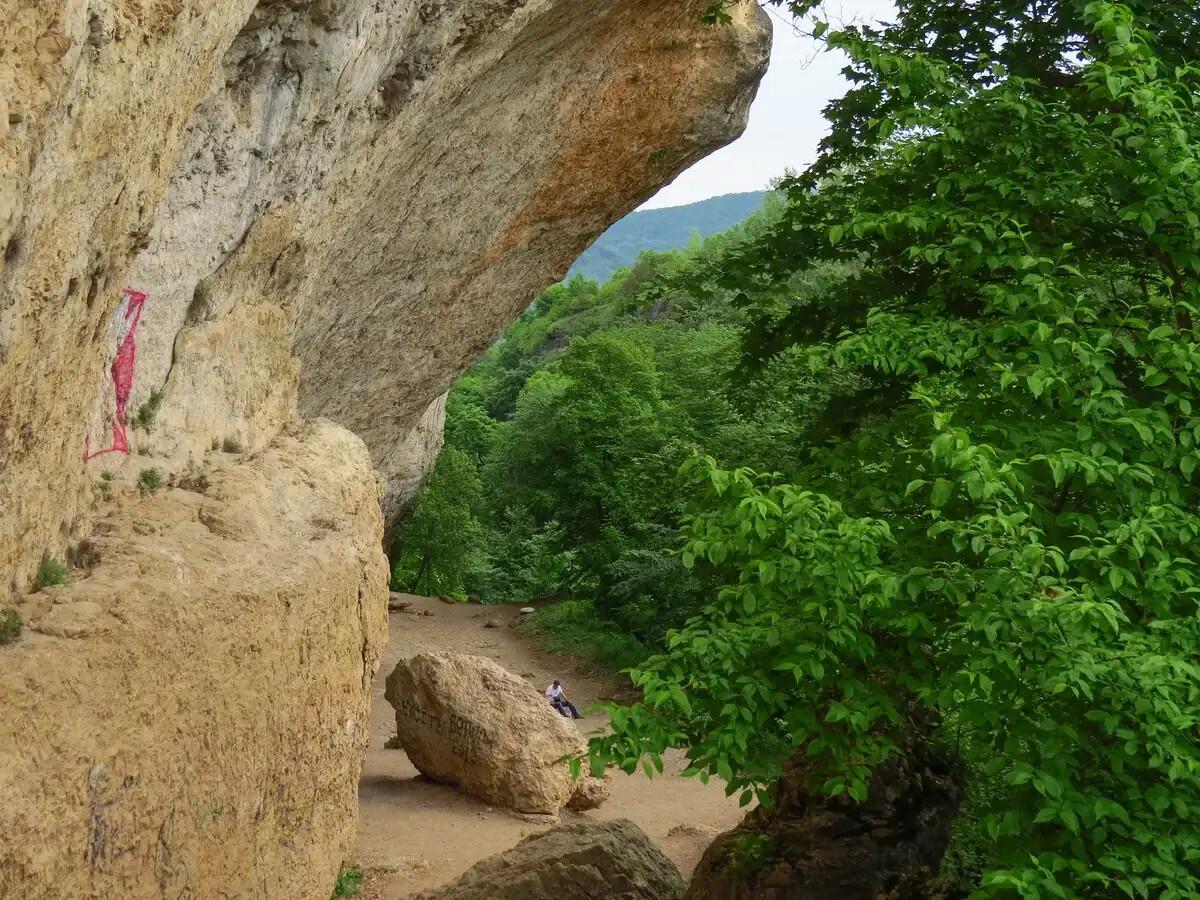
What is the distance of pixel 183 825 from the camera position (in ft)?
20.4

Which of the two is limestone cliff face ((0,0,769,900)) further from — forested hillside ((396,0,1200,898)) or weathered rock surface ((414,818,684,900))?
forested hillside ((396,0,1200,898))

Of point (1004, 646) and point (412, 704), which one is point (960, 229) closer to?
point (1004, 646)

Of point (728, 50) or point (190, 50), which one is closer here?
point (190, 50)

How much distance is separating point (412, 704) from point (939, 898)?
7755 mm

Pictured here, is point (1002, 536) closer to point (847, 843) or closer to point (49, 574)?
point (847, 843)

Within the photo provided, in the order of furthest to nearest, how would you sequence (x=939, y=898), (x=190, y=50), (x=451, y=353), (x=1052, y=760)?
(x=451, y=353) → (x=939, y=898) → (x=190, y=50) → (x=1052, y=760)

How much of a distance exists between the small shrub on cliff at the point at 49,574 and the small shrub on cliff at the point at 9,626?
366 millimetres

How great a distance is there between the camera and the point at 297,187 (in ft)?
29.4

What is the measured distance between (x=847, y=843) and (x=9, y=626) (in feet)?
17.9

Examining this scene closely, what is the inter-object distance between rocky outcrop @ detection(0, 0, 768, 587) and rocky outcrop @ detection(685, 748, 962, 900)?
453 cm

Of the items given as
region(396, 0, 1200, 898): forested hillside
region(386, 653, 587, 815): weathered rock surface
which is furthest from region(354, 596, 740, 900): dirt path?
region(396, 0, 1200, 898): forested hillside

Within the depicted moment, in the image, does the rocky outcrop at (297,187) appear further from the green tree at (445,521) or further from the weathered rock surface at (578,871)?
the green tree at (445,521)

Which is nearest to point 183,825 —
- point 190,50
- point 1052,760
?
point 190,50

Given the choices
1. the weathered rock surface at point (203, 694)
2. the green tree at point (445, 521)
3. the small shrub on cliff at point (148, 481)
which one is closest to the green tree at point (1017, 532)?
the weathered rock surface at point (203, 694)
